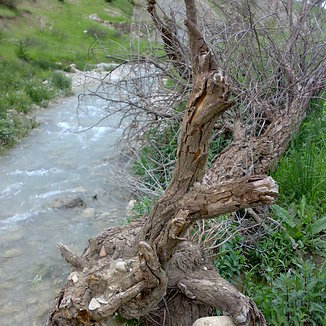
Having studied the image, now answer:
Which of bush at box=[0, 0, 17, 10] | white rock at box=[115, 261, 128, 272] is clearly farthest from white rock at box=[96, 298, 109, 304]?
bush at box=[0, 0, 17, 10]

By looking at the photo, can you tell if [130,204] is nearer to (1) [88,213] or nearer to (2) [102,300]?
(1) [88,213]

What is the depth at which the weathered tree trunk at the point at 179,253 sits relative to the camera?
1643mm

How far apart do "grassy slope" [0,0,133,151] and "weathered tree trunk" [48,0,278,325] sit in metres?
2.94

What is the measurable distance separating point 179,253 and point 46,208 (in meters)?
2.89

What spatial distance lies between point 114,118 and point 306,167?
5493 millimetres

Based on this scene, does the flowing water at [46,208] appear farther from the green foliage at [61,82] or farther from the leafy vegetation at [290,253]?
the green foliage at [61,82]

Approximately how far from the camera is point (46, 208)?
4.93m

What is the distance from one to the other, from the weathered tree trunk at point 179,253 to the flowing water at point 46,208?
3.69 ft

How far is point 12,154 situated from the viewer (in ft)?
21.6

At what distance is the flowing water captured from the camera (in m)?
3.49

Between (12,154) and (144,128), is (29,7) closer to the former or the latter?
(12,154)

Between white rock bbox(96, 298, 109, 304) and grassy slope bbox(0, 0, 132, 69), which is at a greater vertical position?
white rock bbox(96, 298, 109, 304)

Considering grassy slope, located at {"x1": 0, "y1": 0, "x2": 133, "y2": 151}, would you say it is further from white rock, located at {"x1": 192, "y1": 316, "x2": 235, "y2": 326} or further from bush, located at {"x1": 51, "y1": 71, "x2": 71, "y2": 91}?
white rock, located at {"x1": 192, "y1": 316, "x2": 235, "y2": 326}

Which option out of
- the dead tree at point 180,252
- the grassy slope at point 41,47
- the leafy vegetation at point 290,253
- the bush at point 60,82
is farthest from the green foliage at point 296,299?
the bush at point 60,82
